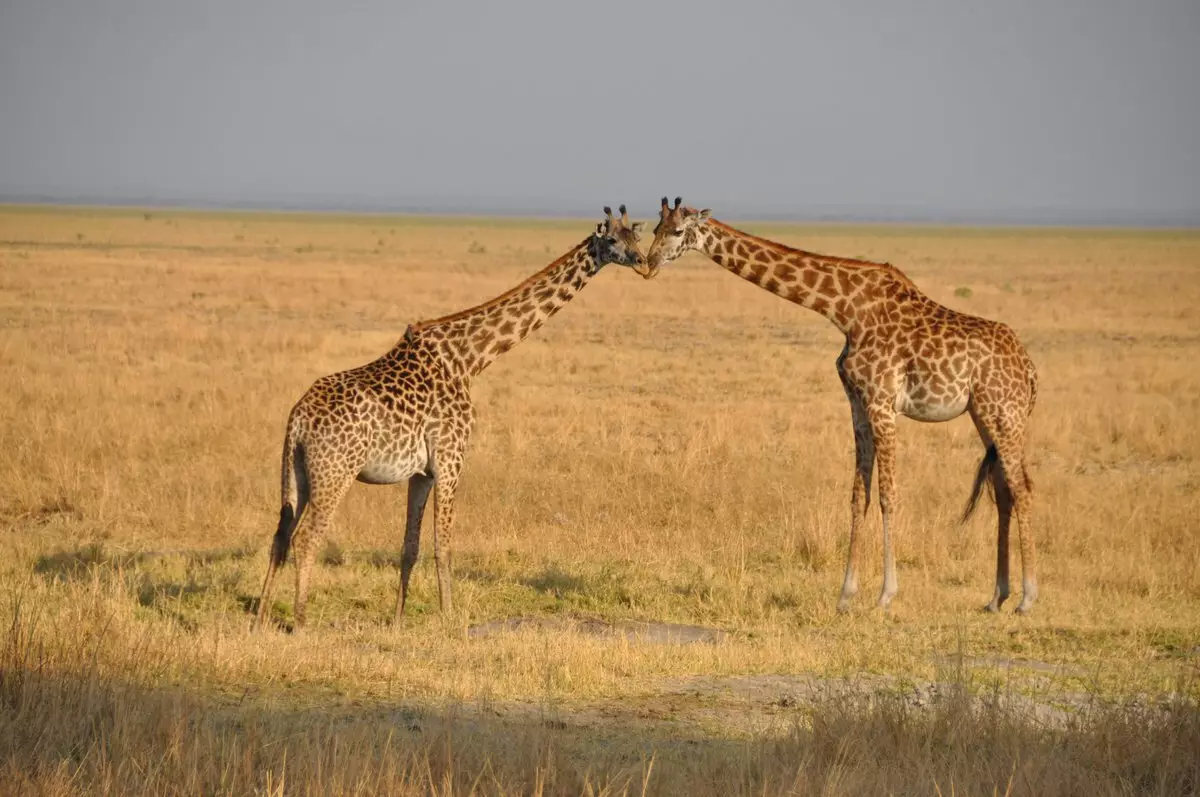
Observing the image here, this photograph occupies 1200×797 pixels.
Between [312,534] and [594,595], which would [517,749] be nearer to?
[312,534]

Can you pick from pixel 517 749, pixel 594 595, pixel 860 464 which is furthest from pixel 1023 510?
pixel 517 749

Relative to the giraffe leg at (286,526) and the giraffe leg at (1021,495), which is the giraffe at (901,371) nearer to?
the giraffe leg at (1021,495)

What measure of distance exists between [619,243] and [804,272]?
5.18 feet

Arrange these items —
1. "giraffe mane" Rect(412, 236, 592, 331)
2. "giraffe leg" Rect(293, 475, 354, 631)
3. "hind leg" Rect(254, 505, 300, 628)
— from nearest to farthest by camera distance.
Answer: "giraffe leg" Rect(293, 475, 354, 631), "hind leg" Rect(254, 505, 300, 628), "giraffe mane" Rect(412, 236, 592, 331)

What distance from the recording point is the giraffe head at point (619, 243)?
34.9ft

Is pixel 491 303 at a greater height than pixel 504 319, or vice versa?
pixel 491 303

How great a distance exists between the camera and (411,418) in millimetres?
10086

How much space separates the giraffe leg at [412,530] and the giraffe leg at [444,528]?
0.60ft

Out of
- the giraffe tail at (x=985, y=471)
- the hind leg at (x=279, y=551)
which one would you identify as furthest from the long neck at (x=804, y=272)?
the hind leg at (x=279, y=551)

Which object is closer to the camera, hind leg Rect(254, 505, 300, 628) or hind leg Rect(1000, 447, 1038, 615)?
hind leg Rect(254, 505, 300, 628)

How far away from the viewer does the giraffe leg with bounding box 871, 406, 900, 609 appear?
1088 cm

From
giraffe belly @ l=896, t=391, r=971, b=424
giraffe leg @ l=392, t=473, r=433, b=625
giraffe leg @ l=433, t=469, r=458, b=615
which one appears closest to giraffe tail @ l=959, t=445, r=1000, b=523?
giraffe belly @ l=896, t=391, r=971, b=424

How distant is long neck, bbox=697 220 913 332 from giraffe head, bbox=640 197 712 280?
12 cm

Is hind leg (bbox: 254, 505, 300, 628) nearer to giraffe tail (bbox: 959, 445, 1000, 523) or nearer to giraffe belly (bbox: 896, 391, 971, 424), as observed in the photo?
giraffe belly (bbox: 896, 391, 971, 424)
